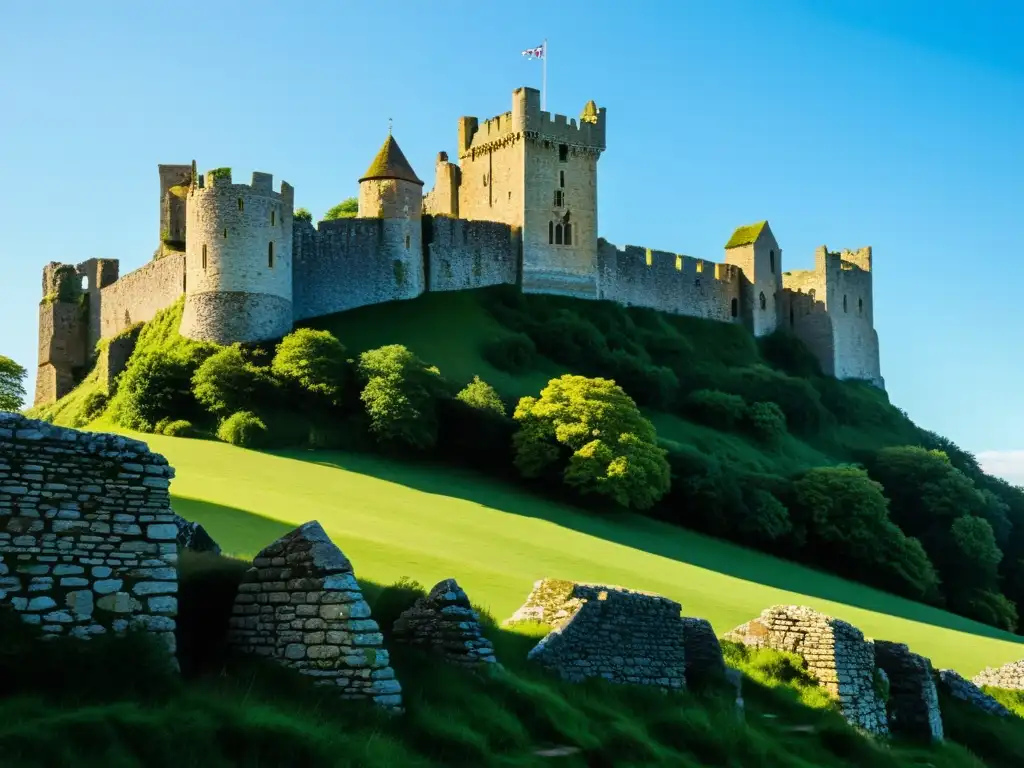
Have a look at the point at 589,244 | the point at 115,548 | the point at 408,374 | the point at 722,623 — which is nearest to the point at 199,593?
the point at 115,548

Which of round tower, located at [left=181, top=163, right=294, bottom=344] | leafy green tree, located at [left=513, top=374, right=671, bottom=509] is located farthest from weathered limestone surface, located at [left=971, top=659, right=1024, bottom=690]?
round tower, located at [left=181, top=163, right=294, bottom=344]

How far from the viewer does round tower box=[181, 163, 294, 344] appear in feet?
183

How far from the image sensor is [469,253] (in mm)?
71188

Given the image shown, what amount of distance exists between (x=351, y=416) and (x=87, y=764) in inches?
1752

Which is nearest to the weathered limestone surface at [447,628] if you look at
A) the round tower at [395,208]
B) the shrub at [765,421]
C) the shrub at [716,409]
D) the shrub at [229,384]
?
the shrub at [229,384]

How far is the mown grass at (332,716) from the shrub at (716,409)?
5297 centimetres

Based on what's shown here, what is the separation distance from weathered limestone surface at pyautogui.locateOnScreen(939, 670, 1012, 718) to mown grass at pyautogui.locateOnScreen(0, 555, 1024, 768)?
6.73 meters

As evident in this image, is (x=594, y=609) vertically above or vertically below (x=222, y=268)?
below

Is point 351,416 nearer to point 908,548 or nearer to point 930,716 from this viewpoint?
point 908,548

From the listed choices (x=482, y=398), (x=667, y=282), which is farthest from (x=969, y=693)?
(x=667, y=282)

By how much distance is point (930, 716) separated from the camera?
21.4m

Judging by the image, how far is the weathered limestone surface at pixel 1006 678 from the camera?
27.4 meters

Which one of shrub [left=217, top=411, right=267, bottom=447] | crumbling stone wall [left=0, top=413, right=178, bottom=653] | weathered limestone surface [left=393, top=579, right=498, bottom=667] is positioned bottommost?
weathered limestone surface [left=393, top=579, right=498, bottom=667]

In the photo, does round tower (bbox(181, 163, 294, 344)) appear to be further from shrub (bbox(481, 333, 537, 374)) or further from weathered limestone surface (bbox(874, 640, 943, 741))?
weathered limestone surface (bbox(874, 640, 943, 741))
